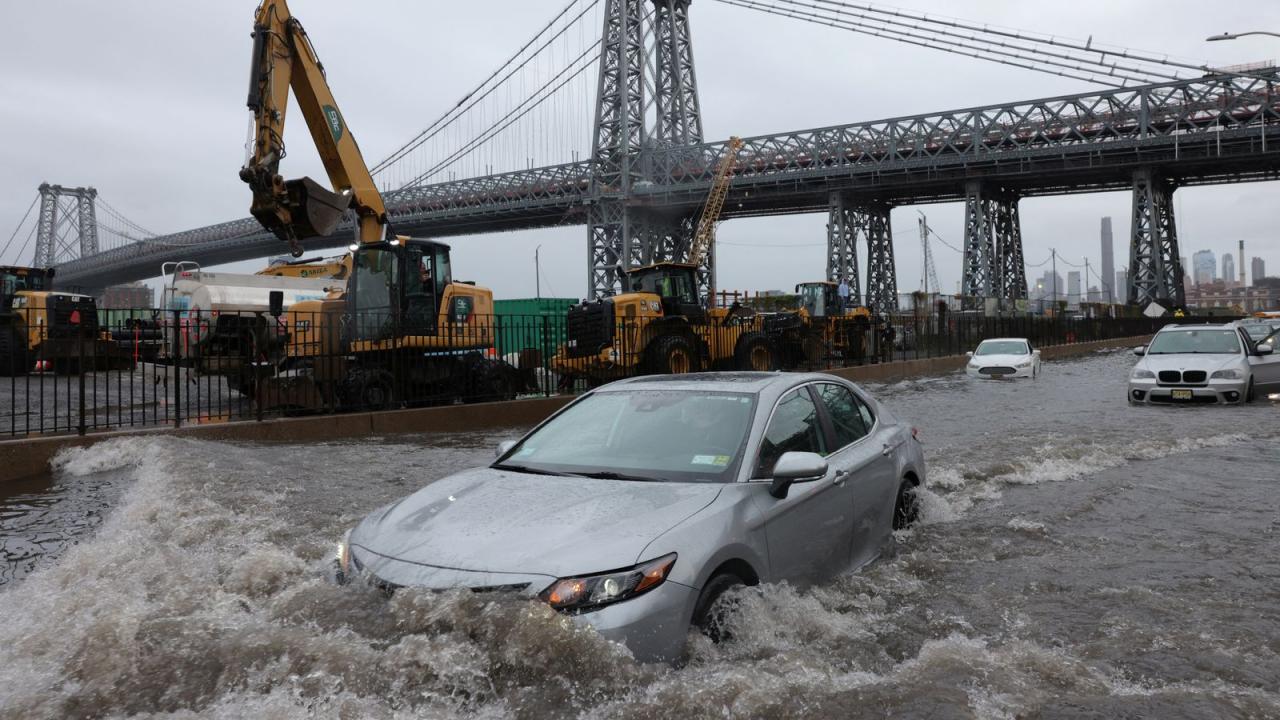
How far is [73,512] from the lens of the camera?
299 inches

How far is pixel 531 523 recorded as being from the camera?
145 inches

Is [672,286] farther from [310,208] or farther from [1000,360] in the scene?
[1000,360]

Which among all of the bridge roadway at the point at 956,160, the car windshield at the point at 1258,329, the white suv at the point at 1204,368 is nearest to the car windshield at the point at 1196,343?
the white suv at the point at 1204,368

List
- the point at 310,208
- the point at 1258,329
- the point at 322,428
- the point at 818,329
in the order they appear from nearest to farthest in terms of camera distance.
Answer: the point at 322,428 → the point at 310,208 → the point at 1258,329 → the point at 818,329

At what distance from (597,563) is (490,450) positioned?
882cm

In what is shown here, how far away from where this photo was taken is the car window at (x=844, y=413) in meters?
5.25

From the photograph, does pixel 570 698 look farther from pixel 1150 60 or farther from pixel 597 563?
pixel 1150 60

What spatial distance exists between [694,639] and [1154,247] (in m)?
59.9

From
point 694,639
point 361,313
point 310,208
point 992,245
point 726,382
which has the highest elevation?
point 992,245

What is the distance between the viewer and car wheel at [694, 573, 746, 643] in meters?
3.48

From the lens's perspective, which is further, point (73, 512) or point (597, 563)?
point (73, 512)

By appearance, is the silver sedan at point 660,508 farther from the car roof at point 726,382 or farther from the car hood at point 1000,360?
the car hood at point 1000,360

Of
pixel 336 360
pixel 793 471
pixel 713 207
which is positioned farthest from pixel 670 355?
pixel 713 207

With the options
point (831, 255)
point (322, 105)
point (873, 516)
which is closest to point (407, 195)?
point (831, 255)
